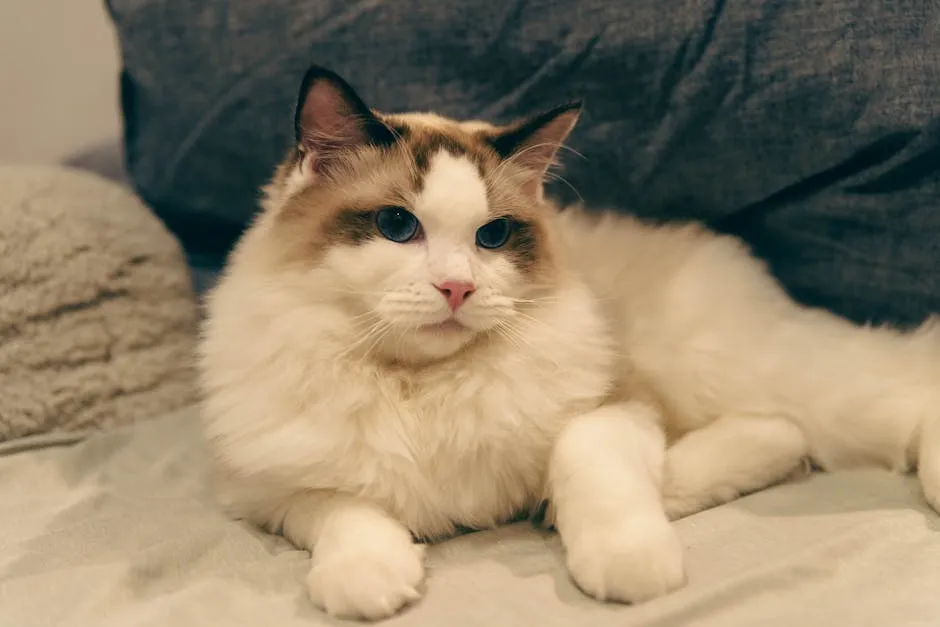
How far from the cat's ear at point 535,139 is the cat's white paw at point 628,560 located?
671 millimetres

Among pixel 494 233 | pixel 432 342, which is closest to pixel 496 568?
pixel 432 342

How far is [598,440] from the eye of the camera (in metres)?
1.21

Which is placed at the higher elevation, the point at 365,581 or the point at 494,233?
the point at 494,233

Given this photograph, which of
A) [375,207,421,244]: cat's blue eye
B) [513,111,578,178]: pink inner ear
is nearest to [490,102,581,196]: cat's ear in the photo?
[513,111,578,178]: pink inner ear

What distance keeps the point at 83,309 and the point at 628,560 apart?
144 cm

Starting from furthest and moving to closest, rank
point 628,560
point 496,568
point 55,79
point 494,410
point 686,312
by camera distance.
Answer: point 55,79, point 686,312, point 494,410, point 496,568, point 628,560

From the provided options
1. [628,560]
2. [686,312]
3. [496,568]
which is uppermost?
[686,312]

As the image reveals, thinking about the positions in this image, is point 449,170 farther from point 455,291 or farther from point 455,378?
point 455,378

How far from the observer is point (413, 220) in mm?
1243

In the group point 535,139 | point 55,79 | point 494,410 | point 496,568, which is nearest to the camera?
point 496,568

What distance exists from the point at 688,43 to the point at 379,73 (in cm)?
74

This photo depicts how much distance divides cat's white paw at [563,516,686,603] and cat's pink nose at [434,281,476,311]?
15.4 inches

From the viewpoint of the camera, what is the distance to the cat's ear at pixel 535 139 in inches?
52.7

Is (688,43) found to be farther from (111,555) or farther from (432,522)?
(111,555)
